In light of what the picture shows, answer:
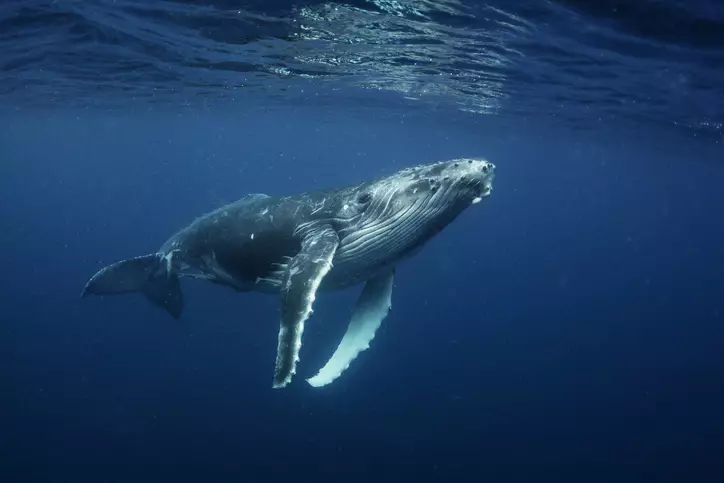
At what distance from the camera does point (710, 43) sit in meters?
15.0

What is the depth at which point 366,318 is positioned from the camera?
329 inches

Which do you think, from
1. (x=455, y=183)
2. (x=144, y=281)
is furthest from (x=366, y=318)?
(x=144, y=281)

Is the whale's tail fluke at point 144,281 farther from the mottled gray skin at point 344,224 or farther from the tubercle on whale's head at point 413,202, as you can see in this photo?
the tubercle on whale's head at point 413,202

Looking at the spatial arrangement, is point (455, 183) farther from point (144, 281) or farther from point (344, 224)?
point (144, 281)

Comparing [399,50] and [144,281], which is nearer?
[144,281]

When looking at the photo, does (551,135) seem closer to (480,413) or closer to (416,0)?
(480,413)

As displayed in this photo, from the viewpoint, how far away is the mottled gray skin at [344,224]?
22.3 feet

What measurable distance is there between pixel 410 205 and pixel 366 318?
91.5 inches

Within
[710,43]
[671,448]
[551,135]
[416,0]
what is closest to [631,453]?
[671,448]

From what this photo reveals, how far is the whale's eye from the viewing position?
7498mm

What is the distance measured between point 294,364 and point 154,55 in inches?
747

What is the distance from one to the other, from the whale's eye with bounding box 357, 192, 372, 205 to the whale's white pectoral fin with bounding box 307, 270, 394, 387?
1425 mm

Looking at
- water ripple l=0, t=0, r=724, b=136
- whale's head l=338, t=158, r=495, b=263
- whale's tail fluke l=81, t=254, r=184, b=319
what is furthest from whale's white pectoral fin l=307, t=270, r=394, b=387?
water ripple l=0, t=0, r=724, b=136

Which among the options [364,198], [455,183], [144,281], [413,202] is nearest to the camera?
[455,183]
